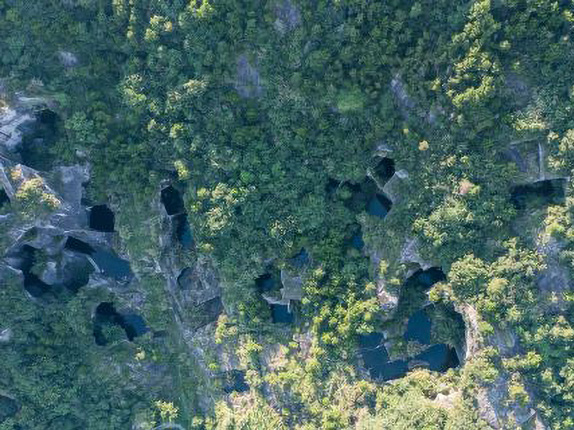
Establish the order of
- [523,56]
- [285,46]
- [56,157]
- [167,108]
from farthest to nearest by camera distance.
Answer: [56,157], [167,108], [285,46], [523,56]

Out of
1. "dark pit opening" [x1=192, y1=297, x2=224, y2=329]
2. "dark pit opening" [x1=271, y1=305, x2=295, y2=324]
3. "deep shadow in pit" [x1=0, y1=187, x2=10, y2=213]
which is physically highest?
"deep shadow in pit" [x1=0, y1=187, x2=10, y2=213]

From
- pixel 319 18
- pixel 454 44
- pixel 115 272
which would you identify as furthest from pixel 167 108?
pixel 454 44

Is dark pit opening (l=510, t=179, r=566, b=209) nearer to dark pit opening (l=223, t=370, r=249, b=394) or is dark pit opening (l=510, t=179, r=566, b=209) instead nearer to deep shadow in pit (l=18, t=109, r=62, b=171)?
dark pit opening (l=223, t=370, r=249, b=394)

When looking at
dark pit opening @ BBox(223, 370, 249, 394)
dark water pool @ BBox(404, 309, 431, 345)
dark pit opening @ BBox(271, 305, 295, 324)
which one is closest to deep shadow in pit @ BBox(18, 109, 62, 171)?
dark pit opening @ BBox(271, 305, 295, 324)

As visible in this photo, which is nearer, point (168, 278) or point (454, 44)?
point (454, 44)

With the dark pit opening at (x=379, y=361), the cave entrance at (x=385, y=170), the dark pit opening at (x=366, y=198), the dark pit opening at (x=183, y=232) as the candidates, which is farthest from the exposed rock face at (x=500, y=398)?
the dark pit opening at (x=183, y=232)

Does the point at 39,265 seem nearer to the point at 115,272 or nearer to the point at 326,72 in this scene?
the point at 115,272

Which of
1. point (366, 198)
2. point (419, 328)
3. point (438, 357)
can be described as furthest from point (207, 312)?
point (438, 357)
